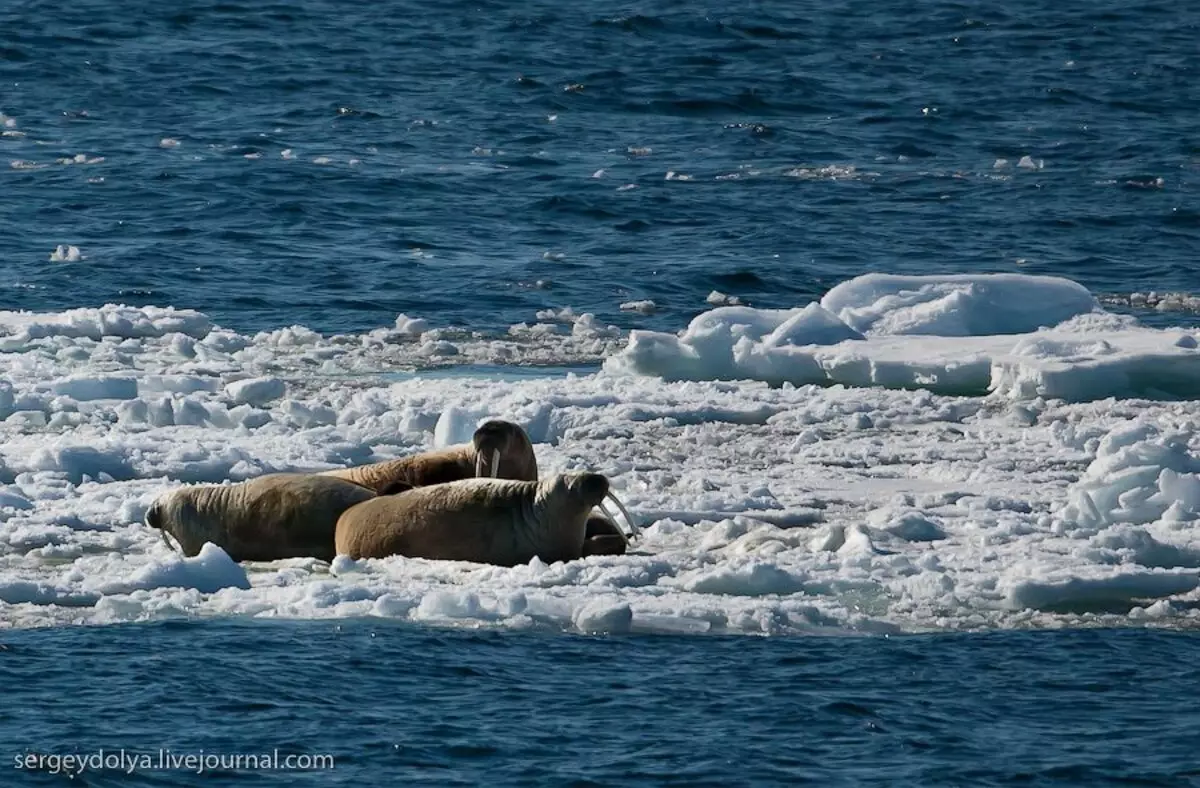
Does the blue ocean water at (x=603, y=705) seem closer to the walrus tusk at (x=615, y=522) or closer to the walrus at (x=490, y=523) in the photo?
the walrus at (x=490, y=523)

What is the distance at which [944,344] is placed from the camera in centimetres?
1633

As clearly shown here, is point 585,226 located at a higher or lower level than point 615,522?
higher

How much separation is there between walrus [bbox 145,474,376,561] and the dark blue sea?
1322 millimetres

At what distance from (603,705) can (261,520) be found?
9.66ft

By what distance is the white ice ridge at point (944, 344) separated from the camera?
15000 mm

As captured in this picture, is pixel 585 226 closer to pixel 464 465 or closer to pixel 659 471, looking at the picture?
pixel 659 471

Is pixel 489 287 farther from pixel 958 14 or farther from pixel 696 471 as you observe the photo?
pixel 958 14

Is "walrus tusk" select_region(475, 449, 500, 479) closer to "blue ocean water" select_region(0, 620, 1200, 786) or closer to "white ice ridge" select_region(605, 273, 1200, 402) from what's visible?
"blue ocean water" select_region(0, 620, 1200, 786)

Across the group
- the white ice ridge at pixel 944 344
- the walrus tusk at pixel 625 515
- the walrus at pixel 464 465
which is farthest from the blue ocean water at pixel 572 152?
the walrus tusk at pixel 625 515

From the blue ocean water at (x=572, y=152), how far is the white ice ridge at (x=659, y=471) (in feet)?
7.41

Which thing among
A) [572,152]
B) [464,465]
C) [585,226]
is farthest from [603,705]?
[572,152]

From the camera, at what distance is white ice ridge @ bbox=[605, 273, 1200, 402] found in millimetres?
15000

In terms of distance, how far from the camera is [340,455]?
12953 millimetres

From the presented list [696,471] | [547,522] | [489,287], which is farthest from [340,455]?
[489,287]
